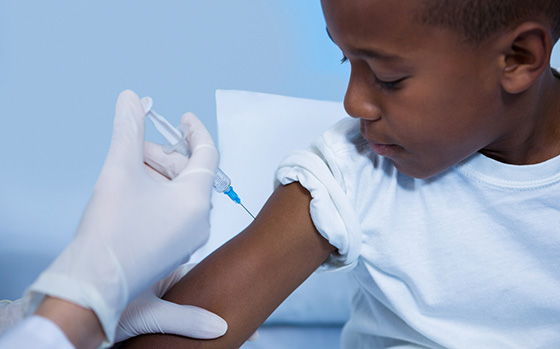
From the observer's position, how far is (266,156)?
1808 mm

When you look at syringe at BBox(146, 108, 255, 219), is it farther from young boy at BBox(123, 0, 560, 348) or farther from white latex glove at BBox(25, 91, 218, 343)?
young boy at BBox(123, 0, 560, 348)

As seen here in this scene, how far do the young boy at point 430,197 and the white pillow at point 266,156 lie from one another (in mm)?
455

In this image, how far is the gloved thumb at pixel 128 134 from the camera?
898mm

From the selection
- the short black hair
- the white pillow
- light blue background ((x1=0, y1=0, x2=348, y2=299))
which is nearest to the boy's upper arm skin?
the short black hair

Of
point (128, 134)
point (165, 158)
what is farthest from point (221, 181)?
point (128, 134)

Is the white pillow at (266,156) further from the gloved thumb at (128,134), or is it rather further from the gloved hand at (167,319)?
the gloved thumb at (128,134)

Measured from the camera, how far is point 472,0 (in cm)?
84

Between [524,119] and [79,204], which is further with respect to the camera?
[79,204]

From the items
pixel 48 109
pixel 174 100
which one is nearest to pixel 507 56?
pixel 174 100

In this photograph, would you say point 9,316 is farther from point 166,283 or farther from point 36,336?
point 36,336

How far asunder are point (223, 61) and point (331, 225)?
4.33ft

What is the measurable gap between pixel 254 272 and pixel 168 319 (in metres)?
0.17

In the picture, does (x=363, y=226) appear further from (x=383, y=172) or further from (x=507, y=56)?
(x=507, y=56)

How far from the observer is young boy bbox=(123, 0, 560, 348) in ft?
2.94
